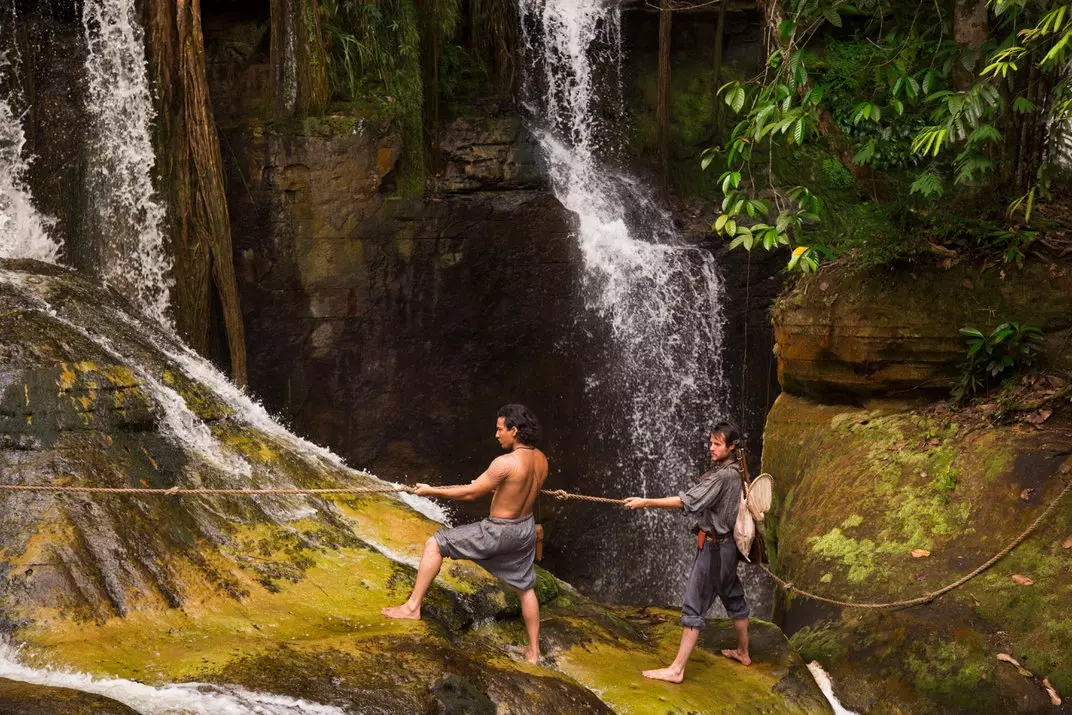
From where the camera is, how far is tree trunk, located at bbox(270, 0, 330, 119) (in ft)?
38.4

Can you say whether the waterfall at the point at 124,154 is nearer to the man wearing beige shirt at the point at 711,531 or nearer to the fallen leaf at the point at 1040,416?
the man wearing beige shirt at the point at 711,531

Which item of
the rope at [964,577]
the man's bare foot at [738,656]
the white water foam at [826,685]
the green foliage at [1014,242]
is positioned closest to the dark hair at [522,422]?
the rope at [964,577]

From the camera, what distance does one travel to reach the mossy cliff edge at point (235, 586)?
4.80m

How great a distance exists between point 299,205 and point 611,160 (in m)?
4.72

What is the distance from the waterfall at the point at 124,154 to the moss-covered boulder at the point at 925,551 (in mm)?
7090

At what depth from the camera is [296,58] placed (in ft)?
38.6

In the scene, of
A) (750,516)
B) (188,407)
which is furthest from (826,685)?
(188,407)

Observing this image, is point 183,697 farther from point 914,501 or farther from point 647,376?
point 647,376

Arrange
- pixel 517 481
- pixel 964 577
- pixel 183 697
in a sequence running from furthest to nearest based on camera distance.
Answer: pixel 964 577 → pixel 517 481 → pixel 183 697

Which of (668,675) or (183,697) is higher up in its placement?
(183,697)

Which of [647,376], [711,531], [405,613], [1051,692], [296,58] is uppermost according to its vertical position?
[296,58]

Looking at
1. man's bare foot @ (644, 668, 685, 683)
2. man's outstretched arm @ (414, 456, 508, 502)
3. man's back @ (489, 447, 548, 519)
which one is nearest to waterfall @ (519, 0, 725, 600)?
man's bare foot @ (644, 668, 685, 683)

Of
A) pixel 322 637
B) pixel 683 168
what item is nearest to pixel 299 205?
pixel 683 168

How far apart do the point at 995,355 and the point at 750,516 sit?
2993 mm
